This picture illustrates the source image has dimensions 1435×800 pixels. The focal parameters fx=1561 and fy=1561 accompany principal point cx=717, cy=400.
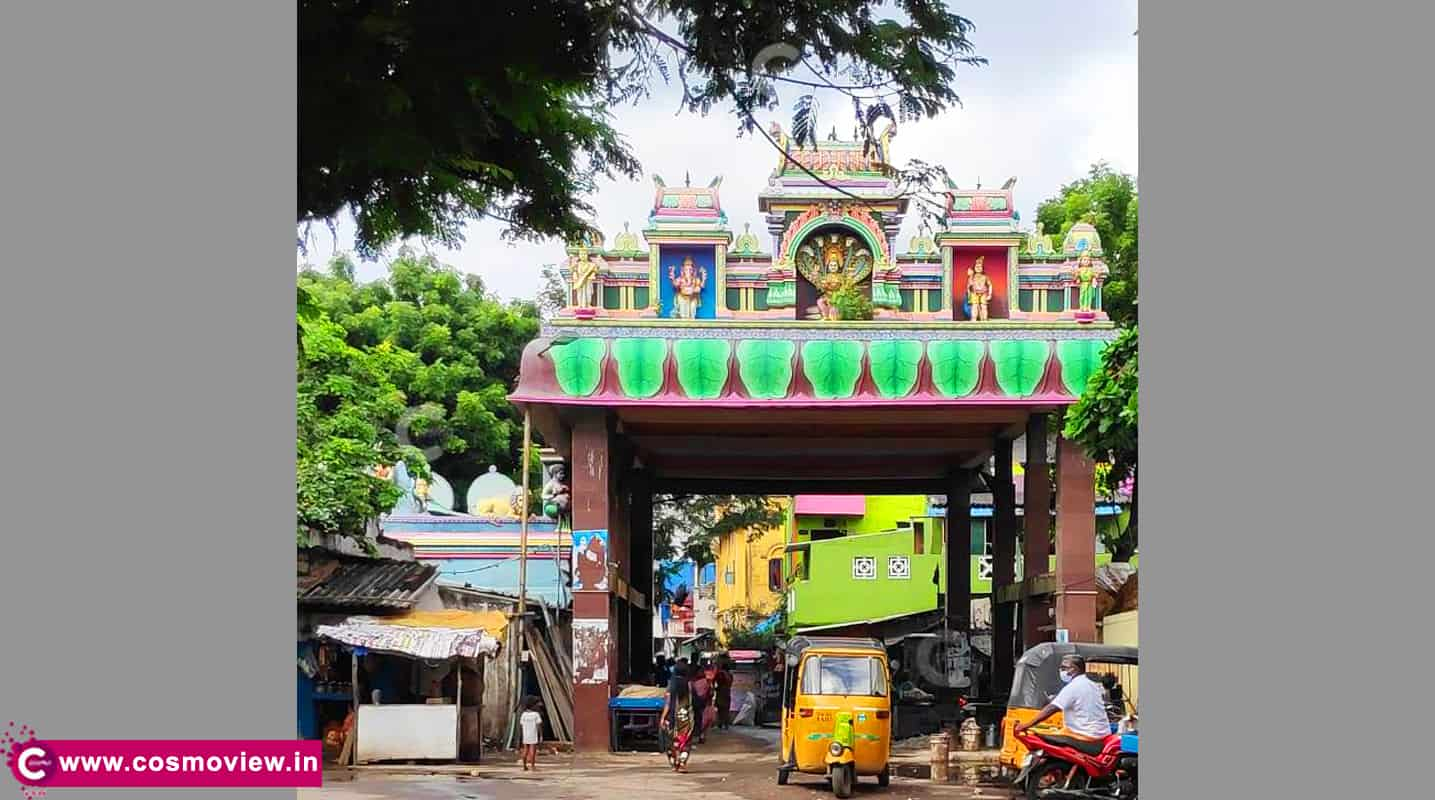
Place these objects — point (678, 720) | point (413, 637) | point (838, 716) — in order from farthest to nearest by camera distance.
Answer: point (678, 720)
point (413, 637)
point (838, 716)

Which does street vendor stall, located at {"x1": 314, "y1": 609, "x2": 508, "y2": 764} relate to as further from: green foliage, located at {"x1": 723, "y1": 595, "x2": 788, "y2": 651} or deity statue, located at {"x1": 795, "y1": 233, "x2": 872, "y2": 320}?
green foliage, located at {"x1": 723, "y1": 595, "x2": 788, "y2": 651}

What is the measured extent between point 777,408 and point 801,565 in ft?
58.0

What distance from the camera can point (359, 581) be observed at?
1552 centimetres

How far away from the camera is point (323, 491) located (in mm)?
15742

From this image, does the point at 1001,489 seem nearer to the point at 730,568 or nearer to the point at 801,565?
the point at 801,565

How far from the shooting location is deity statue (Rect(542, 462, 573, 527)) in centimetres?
1878

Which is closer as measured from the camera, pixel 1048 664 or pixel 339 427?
pixel 1048 664

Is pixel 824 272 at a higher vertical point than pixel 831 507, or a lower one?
higher

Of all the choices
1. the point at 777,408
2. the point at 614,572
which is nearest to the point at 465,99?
the point at 777,408

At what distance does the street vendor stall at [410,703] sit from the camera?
13.2 meters

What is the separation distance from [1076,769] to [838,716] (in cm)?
266

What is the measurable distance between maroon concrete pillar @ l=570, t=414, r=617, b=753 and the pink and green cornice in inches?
27.1

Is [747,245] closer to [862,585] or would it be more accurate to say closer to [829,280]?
[829,280]
